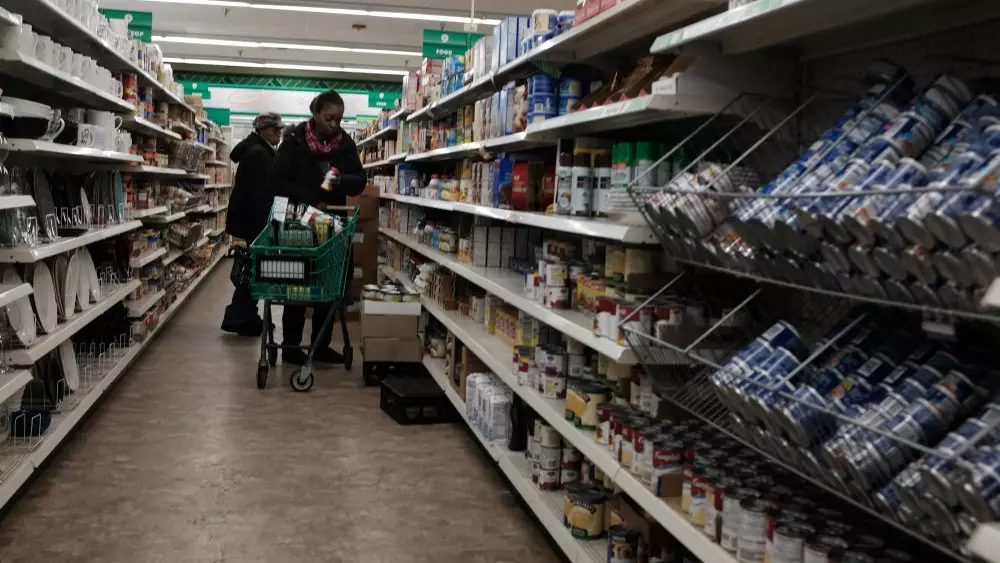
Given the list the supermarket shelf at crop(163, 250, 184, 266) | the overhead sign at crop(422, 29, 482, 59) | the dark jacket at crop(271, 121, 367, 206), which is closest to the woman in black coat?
the dark jacket at crop(271, 121, 367, 206)

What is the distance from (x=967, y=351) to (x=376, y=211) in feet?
25.7

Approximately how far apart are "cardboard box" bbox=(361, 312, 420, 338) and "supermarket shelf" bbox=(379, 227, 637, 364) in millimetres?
452

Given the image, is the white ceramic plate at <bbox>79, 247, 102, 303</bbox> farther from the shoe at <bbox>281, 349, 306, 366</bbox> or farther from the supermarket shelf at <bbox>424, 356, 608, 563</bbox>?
the supermarket shelf at <bbox>424, 356, 608, 563</bbox>

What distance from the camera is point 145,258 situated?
6820mm

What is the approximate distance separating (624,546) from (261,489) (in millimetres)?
1876

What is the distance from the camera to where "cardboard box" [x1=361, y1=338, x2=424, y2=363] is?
6062 mm

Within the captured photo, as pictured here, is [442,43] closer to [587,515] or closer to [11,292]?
[11,292]

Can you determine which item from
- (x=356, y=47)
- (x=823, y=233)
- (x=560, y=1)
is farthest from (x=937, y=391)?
(x=356, y=47)

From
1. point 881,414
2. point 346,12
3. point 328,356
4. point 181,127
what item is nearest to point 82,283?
point 328,356

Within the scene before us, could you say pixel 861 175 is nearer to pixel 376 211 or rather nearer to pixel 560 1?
pixel 376 211

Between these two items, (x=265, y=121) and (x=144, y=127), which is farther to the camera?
(x=265, y=121)

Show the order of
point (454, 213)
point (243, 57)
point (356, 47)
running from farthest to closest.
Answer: point (243, 57) < point (356, 47) < point (454, 213)

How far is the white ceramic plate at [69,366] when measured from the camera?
4.82 meters

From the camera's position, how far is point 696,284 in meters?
2.76
